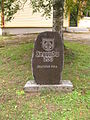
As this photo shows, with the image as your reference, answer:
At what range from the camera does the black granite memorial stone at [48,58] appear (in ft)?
13.8

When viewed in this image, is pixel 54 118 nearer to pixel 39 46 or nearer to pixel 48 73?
pixel 48 73

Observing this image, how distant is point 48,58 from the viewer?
434 cm

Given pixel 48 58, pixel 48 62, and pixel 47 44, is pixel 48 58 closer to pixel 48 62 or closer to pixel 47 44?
pixel 48 62

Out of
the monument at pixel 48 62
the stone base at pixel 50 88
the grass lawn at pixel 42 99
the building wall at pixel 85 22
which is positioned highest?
the building wall at pixel 85 22

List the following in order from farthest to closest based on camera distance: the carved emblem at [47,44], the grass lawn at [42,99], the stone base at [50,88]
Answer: the stone base at [50,88] < the carved emblem at [47,44] < the grass lawn at [42,99]

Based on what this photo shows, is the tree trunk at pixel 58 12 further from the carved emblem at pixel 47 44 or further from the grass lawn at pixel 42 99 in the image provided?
the carved emblem at pixel 47 44

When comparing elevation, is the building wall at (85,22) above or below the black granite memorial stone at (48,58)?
above

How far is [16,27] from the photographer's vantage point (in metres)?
15.0

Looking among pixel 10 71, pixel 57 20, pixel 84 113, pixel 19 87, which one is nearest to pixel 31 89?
pixel 19 87

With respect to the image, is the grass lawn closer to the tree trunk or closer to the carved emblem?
the carved emblem

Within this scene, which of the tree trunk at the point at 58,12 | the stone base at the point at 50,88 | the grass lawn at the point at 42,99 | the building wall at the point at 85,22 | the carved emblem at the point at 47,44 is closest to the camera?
the grass lawn at the point at 42,99

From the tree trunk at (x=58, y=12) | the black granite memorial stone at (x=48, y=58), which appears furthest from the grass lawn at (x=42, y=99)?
the tree trunk at (x=58, y=12)

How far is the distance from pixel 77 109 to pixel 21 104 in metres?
1.15

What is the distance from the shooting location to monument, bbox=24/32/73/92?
13.8ft
